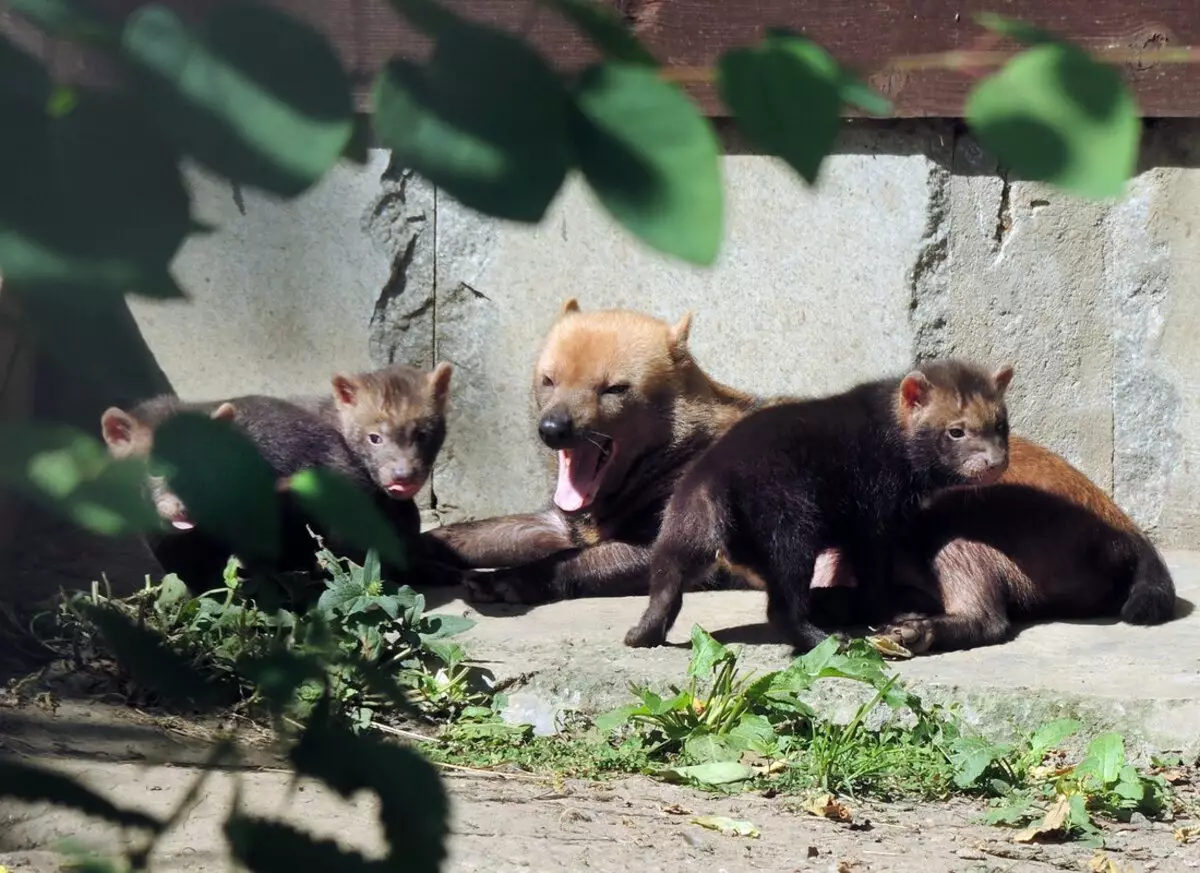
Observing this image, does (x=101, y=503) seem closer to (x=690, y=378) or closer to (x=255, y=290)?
(x=255, y=290)

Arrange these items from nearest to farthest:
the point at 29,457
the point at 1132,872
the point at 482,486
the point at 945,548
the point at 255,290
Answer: the point at 29,457
the point at 255,290
the point at 1132,872
the point at 945,548
the point at 482,486

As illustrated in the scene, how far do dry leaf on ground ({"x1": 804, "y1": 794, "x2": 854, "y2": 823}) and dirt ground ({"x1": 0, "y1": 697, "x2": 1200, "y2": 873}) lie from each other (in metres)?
0.03

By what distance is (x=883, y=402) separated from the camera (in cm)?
557

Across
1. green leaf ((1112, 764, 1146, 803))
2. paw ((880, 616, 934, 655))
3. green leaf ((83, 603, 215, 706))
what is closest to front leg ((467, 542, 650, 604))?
paw ((880, 616, 934, 655))

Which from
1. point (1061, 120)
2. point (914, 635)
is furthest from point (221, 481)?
point (914, 635)

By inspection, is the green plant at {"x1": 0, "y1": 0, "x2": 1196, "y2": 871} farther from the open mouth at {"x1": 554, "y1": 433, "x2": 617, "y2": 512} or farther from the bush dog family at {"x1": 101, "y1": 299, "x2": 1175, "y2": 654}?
the open mouth at {"x1": 554, "y1": 433, "x2": 617, "y2": 512}

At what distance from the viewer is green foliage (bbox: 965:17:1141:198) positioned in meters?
0.81

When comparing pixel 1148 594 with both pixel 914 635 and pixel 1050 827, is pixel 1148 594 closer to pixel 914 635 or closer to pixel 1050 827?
pixel 914 635

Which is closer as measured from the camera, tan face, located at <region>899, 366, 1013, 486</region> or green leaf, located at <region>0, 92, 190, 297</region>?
green leaf, located at <region>0, 92, 190, 297</region>

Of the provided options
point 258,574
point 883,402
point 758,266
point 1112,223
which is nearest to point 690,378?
point 758,266

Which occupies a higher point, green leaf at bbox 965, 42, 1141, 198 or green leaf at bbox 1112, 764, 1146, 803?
green leaf at bbox 965, 42, 1141, 198

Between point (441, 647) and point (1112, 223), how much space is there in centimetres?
319

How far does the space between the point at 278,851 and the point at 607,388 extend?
5.23 metres

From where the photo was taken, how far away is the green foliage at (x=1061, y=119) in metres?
0.81
